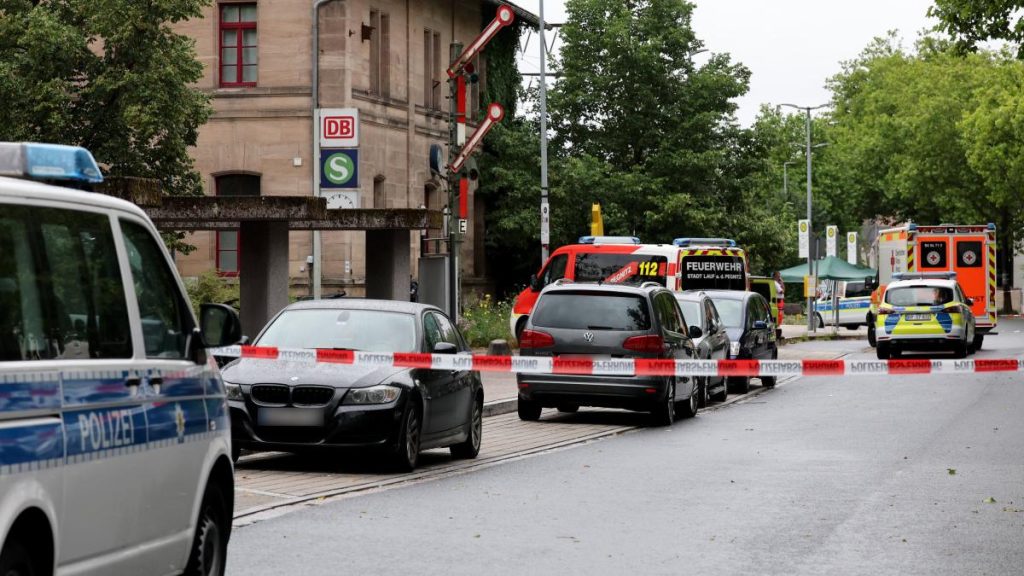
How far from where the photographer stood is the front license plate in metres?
14.0

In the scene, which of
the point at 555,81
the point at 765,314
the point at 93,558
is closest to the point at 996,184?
the point at 555,81

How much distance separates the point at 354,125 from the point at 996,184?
63484 mm

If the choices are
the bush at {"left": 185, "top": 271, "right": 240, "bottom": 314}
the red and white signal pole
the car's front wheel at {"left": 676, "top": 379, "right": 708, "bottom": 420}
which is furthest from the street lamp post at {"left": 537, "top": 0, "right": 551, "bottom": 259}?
the car's front wheel at {"left": 676, "top": 379, "right": 708, "bottom": 420}

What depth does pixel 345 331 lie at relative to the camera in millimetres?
15305

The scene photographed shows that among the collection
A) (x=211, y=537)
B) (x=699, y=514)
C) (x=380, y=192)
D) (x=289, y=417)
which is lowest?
(x=699, y=514)

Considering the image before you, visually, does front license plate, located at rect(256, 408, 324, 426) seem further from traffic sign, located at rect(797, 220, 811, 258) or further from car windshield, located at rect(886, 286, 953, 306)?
traffic sign, located at rect(797, 220, 811, 258)

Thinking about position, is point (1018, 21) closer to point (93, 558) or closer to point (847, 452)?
point (847, 452)

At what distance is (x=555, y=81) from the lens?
55.5m

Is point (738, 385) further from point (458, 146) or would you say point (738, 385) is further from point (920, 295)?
point (920, 295)

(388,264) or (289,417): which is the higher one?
(388,264)

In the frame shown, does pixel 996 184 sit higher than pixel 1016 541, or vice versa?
pixel 996 184

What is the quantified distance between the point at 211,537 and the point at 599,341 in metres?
12.4

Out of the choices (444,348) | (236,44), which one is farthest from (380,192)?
(444,348)

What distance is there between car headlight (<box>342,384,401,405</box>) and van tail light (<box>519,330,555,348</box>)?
6.22m
